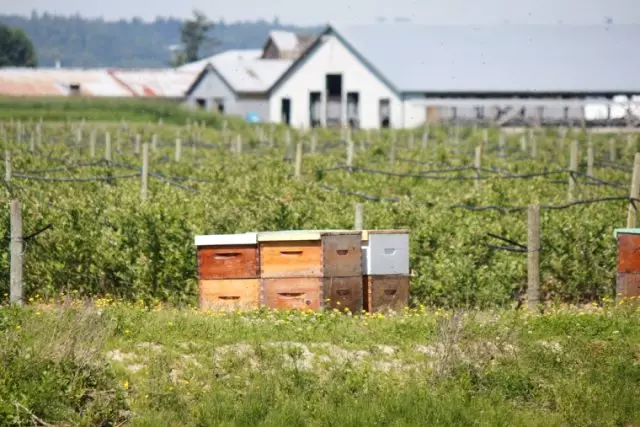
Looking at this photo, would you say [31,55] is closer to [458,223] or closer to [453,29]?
[453,29]

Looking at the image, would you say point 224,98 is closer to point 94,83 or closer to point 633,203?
point 94,83

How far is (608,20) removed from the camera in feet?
225

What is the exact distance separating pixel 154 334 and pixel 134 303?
3.65 m

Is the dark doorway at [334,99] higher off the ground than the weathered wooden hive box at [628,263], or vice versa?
the dark doorway at [334,99]

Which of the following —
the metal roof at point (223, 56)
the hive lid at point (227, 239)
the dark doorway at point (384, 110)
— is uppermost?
the metal roof at point (223, 56)

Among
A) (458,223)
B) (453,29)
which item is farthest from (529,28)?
(458,223)

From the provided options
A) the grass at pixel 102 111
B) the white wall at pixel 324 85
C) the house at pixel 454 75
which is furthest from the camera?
the grass at pixel 102 111

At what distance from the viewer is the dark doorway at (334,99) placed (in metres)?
67.4

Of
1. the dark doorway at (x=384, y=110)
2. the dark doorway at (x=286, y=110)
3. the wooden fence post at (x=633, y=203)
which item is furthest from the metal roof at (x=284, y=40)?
the wooden fence post at (x=633, y=203)

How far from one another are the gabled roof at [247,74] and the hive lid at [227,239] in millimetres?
60829

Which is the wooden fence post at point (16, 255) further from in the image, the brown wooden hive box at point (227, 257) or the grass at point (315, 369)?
the brown wooden hive box at point (227, 257)

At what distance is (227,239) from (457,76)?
1938 inches

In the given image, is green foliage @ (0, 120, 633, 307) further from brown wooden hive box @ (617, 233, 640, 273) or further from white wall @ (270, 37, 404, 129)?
white wall @ (270, 37, 404, 129)

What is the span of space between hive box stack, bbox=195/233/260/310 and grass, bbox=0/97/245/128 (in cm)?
4914
